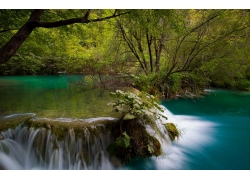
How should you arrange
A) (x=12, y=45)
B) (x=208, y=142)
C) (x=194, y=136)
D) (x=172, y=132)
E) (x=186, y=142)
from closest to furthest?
(x=12, y=45) < (x=172, y=132) < (x=186, y=142) < (x=208, y=142) < (x=194, y=136)

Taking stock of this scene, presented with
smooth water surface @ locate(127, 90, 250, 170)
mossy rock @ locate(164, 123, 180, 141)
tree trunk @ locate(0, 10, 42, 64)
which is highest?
tree trunk @ locate(0, 10, 42, 64)

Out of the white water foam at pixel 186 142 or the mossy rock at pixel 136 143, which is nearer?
the mossy rock at pixel 136 143

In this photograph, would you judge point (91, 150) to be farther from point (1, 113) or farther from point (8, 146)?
point (1, 113)

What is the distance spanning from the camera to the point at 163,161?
4480 mm

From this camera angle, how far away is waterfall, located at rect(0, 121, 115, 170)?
13.1ft

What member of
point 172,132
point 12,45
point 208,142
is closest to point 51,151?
point 12,45

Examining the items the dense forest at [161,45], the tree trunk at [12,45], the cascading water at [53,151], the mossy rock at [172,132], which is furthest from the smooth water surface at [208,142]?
the tree trunk at [12,45]

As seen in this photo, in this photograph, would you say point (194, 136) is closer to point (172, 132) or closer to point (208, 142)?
point (208, 142)

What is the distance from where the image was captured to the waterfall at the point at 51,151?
3.99m

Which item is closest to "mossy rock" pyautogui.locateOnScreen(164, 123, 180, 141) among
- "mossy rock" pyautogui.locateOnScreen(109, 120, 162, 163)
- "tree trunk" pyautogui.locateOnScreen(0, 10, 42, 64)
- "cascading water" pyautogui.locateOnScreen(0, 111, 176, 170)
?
"mossy rock" pyautogui.locateOnScreen(109, 120, 162, 163)

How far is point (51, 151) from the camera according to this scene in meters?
4.04

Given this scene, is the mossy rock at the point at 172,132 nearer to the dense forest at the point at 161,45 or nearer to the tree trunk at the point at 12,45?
the dense forest at the point at 161,45

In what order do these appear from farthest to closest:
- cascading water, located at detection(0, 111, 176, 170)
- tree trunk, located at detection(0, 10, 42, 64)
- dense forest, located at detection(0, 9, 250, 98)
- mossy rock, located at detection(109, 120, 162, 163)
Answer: dense forest, located at detection(0, 9, 250, 98)
tree trunk, located at detection(0, 10, 42, 64)
mossy rock, located at detection(109, 120, 162, 163)
cascading water, located at detection(0, 111, 176, 170)

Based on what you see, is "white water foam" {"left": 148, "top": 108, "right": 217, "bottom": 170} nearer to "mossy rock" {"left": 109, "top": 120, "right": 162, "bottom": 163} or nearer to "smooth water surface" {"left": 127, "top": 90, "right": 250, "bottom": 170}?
"smooth water surface" {"left": 127, "top": 90, "right": 250, "bottom": 170}
